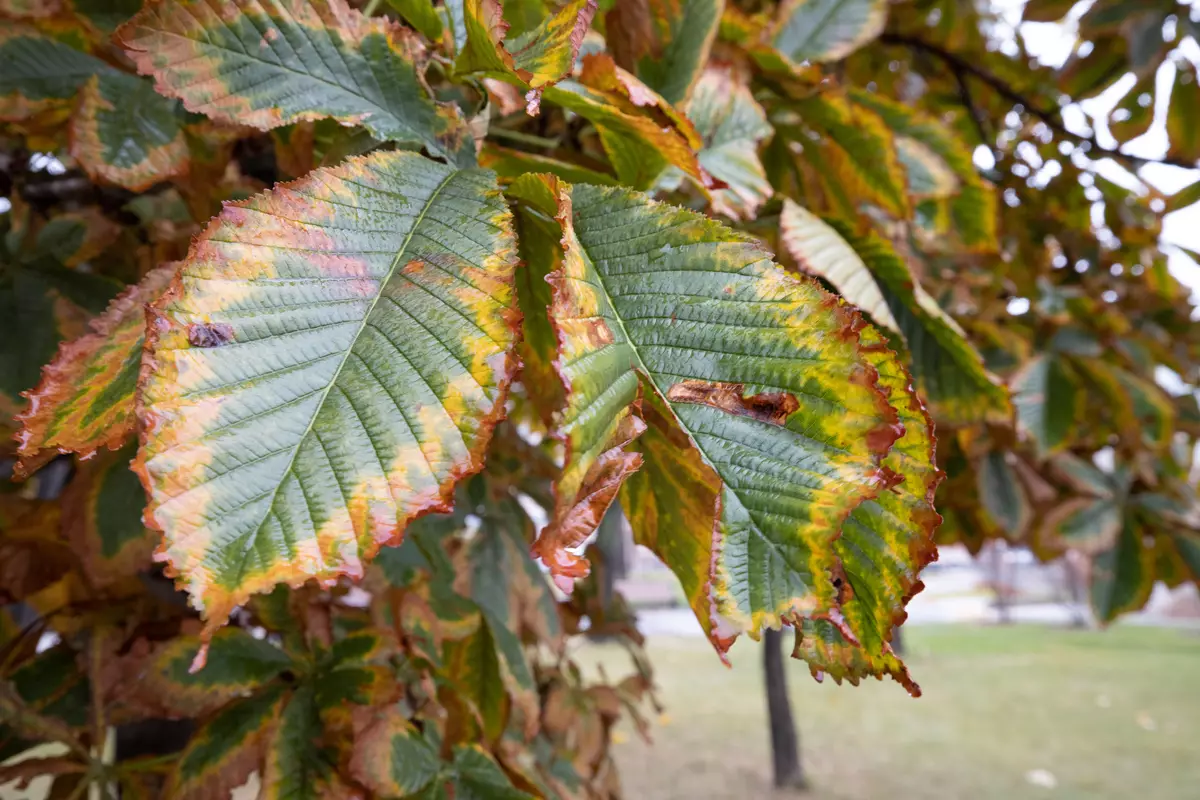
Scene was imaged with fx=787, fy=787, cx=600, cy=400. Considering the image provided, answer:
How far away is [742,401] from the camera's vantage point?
0.75 feet

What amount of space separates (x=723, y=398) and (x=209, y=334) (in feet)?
0.46

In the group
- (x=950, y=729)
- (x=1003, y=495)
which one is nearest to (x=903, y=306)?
(x=1003, y=495)

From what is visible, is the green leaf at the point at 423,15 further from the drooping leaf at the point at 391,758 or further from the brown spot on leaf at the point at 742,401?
the drooping leaf at the point at 391,758

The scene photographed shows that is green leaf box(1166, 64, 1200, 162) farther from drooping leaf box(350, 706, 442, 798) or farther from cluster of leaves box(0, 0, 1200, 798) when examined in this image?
drooping leaf box(350, 706, 442, 798)

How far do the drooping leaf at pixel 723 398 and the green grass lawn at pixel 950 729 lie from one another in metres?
3.24

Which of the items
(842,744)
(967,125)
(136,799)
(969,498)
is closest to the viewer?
(136,799)

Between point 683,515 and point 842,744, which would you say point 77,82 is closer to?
point 683,515

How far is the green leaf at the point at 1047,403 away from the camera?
976mm

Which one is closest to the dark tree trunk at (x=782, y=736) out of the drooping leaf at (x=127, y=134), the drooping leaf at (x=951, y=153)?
the drooping leaf at (x=951, y=153)

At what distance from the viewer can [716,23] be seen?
0.44 m

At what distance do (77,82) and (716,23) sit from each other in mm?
375

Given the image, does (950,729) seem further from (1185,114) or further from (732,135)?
(732,135)

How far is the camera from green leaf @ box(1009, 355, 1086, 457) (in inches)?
38.4

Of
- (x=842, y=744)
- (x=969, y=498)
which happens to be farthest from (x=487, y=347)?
(x=842, y=744)
